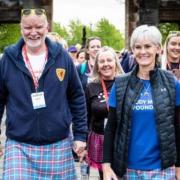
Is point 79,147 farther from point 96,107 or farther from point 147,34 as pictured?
point 147,34

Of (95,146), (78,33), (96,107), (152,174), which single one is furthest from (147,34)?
(78,33)

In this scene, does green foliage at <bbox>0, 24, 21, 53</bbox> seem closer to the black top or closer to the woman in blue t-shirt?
the black top

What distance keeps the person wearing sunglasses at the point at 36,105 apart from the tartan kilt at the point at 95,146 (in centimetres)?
86

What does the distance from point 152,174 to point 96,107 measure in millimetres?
1722

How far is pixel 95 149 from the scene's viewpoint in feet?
18.3

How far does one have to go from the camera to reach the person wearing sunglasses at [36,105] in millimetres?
4457

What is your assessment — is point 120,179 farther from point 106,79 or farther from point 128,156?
point 106,79

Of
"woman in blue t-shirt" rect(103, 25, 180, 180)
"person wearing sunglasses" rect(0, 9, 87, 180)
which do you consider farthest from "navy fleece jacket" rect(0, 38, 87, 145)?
"woman in blue t-shirt" rect(103, 25, 180, 180)

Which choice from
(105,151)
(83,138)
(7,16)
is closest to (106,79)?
(83,138)

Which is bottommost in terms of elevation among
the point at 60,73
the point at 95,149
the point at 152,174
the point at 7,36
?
the point at 7,36

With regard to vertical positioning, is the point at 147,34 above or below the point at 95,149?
above

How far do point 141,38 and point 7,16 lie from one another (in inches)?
1047

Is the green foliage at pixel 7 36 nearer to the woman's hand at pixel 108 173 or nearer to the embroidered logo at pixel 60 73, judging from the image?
the embroidered logo at pixel 60 73

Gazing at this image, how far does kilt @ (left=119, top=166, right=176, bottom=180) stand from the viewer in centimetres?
387
